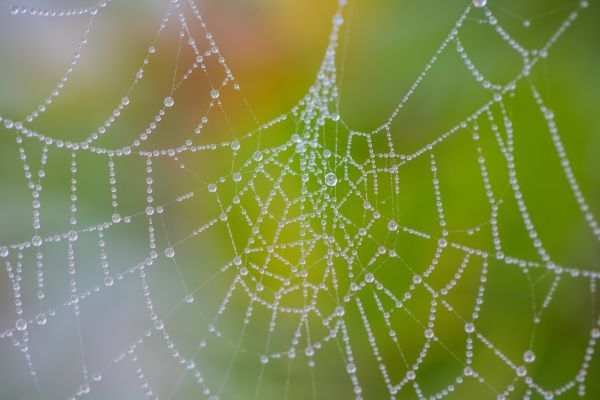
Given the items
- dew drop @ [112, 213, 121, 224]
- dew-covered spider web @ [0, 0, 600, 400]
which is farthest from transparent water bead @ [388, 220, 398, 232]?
dew drop @ [112, 213, 121, 224]

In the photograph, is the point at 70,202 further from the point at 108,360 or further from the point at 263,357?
the point at 263,357

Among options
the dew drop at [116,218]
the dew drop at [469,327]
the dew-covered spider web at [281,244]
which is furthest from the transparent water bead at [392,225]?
the dew drop at [116,218]

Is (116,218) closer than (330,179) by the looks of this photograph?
No

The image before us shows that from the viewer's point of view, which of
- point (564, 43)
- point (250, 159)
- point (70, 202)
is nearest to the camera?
point (564, 43)

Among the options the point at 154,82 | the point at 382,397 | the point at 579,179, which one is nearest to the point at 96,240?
the point at 154,82

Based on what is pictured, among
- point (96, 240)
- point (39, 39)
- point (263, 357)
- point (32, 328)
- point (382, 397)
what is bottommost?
point (382, 397)

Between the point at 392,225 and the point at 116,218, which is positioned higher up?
the point at 116,218

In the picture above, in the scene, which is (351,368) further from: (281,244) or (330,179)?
(330,179)

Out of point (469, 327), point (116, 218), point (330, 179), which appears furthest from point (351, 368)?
point (116, 218)

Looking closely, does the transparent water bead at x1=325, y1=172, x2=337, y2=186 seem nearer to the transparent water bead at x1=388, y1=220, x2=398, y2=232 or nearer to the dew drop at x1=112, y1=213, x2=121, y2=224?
the transparent water bead at x1=388, y1=220, x2=398, y2=232
